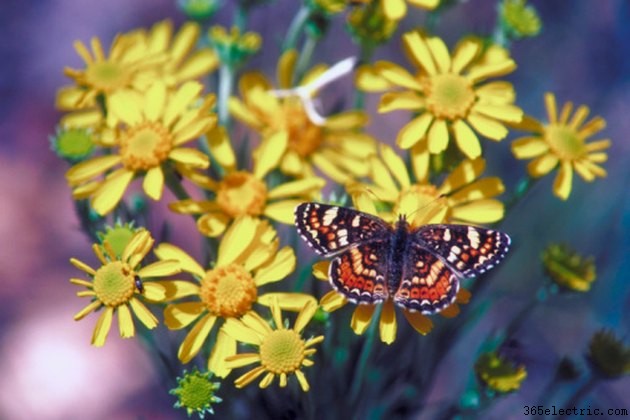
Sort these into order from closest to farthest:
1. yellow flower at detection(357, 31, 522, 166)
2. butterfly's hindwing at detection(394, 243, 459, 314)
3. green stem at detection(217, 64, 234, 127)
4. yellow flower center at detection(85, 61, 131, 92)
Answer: butterfly's hindwing at detection(394, 243, 459, 314) → yellow flower at detection(357, 31, 522, 166) → yellow flower center at detection(85, 61, 131, 92) → green stem at detection(217, 64, 234, 127)

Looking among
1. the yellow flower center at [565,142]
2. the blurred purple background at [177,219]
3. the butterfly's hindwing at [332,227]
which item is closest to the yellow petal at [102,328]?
the butterfly's hindwing at [332,227]

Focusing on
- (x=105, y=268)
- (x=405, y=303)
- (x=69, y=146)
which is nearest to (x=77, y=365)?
(x=69, y=146)

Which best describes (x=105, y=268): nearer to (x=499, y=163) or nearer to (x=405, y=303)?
(x=405, y=303)

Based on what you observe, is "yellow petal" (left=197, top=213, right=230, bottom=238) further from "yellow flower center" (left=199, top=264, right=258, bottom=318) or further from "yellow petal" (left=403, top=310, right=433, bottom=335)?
"yellow petal" (left=403, top=310, right=433, bottom=335)

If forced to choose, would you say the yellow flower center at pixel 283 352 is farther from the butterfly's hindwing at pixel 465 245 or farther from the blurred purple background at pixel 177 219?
the blurred purple background at pixel 177 219

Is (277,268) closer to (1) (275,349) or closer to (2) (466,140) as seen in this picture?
(1) (275,349)

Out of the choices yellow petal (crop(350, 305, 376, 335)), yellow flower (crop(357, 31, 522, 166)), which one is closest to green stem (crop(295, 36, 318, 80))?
yellow flower (crop(357, 31, 522, 166))

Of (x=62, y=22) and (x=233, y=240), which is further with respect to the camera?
(x=62, y=22)
